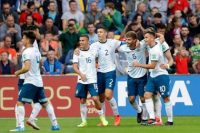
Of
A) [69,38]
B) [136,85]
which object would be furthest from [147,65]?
A: [69,38]

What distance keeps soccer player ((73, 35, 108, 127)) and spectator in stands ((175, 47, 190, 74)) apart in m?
5.23

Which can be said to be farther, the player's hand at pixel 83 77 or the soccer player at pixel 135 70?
the soccer player at pixel 135 70

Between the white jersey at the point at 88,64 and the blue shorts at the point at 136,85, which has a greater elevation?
the white jersey at the point at 88,64

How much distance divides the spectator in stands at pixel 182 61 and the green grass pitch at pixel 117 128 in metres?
2.15

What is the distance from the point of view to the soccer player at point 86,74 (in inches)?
826

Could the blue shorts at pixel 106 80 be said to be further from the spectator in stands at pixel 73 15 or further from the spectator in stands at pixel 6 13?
the spectator in stands at pixel 6 13

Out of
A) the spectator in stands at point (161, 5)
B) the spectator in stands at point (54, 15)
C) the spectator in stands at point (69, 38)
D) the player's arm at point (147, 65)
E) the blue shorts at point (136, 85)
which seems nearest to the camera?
the player's arm at point (147, 65)

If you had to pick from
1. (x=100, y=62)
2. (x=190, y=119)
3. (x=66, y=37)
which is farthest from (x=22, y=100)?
(x=66, y=37)

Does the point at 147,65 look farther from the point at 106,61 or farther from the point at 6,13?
the point at 6,13

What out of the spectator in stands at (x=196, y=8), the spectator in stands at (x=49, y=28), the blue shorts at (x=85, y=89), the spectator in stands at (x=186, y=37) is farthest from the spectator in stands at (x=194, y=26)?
the blue shorts at (x=85, y=89)

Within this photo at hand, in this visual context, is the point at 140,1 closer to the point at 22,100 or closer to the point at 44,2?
the point at 44,2

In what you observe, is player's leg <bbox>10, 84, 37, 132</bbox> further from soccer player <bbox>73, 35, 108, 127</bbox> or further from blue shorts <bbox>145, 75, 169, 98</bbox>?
blue shorts <bbox>145, 75, 169, 98</bbox>

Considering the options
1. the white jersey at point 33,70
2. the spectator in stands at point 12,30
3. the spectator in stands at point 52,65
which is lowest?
the spectator in stands at point 52,65

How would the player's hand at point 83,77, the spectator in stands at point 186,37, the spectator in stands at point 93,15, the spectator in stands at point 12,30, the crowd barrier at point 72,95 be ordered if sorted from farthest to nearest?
the spectator in stands at point 93,15, the spectator in stands at point 12,30, the spectator in stands at point 186,37, the crowd barrier at point 72,95, the player's hand at point 83,77
